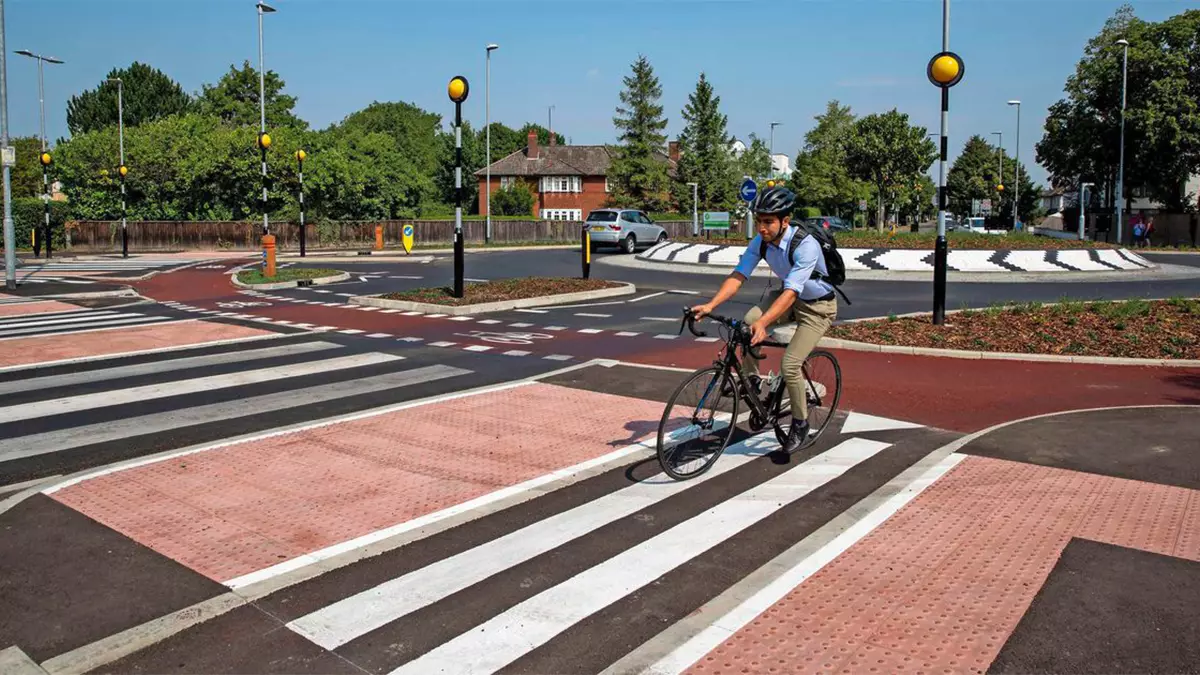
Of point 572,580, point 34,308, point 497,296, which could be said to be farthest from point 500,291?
point 572,580

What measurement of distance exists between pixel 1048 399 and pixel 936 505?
4161 millimetres

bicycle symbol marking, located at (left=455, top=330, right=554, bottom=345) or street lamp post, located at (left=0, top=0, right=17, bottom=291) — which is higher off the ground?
street lamp post, located at (left=0, top=0, right=17, bottom=291)

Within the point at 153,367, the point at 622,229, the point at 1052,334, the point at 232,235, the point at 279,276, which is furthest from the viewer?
the point at 232,235

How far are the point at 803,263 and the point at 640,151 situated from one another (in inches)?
2725

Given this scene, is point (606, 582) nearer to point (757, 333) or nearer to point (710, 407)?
point (710, 407)

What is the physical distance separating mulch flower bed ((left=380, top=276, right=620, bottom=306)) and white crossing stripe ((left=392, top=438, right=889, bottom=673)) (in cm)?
1204

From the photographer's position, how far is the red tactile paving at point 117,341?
39.3ft

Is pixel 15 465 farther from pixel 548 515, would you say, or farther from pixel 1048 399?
pixel 1048 399

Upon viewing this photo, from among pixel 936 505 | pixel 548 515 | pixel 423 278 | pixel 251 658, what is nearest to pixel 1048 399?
pixel 936 505

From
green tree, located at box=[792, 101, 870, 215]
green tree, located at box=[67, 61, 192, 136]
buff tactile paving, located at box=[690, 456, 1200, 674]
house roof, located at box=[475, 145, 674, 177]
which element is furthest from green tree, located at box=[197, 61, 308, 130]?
buff tactile paving, located at box=[690, 456, 1200, 674]

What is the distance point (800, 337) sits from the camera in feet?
21.9

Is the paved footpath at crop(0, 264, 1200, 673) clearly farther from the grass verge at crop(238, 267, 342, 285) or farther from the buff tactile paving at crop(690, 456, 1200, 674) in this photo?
the grass verge at crop(238, 267, 342, 285)

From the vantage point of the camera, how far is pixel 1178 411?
27.6 feet

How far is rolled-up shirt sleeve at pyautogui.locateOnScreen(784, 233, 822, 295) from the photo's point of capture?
6312mm
